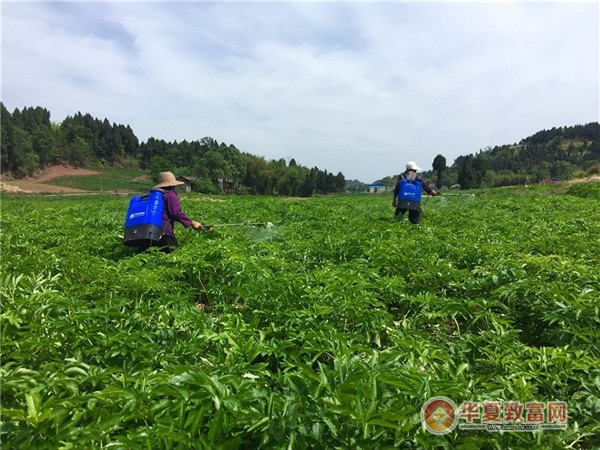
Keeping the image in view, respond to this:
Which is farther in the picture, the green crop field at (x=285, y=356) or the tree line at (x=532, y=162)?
the tree line at (x=532, y=162)

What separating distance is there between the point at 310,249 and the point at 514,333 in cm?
332

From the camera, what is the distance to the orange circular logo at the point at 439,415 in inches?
64.9

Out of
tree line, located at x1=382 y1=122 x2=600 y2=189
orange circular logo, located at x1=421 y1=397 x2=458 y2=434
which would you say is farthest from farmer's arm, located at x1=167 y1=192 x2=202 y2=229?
tree line, located at x1=382 y1=122 x2=600 y2=189

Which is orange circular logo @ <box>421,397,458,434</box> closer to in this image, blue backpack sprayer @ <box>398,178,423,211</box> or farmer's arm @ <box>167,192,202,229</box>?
farmer's arm @ <box>167,192,202,229</box>

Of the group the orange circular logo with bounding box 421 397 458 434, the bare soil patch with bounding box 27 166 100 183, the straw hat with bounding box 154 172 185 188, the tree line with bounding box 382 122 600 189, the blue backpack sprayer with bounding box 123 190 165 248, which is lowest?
the orange circular logo with bounding box 421 397 458 434

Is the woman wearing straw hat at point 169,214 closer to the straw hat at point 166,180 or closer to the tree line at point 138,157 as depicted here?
the straw hat at point 166,180

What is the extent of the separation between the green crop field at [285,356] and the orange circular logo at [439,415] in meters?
0.03

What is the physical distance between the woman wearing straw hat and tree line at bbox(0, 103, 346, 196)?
67201mm

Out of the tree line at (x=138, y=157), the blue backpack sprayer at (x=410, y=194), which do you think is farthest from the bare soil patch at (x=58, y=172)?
the blue backpack sprayer at (x=410, y=194)

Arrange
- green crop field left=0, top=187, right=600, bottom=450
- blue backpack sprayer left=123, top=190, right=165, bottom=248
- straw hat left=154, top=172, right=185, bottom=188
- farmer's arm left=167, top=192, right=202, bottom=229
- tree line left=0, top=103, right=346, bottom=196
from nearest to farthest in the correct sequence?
green crop field left=0, top=187, right=600, bottom=450
blue backpack sprayer left=123, top=190, right=165, bottom=248
farmer's arm left=167, top=192, right=202, bottom=229
straw hat left=154, top=172, right=185, bottom=188
tree line left=0, top=103, right=346, bottom=196

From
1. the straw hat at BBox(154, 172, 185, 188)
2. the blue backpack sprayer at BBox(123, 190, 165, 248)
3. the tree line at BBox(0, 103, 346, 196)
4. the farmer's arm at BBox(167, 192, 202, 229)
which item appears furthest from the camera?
the tree line at BBox(0, 103, 346, 196)

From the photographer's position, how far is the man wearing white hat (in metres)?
8.98

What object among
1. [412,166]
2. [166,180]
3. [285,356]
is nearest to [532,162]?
[412,166]

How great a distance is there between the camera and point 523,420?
191 centimetres
